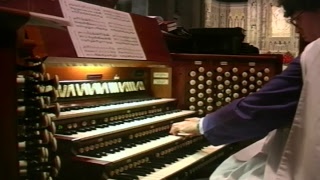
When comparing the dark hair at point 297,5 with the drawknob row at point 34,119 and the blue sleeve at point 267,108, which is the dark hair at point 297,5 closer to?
the blue sleeve at point 267,108

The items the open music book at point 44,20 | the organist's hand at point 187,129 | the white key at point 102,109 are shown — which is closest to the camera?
the open music book at point 44,20

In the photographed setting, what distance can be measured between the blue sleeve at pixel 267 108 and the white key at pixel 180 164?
1.39ft

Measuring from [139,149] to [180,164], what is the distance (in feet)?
1.03

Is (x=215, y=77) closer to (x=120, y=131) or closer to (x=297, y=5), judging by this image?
(x=120, y=131)

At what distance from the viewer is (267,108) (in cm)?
145

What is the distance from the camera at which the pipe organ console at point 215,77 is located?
116 inches

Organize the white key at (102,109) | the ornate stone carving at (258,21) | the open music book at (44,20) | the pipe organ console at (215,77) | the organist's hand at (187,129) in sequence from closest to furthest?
the open music book at (44,20) → the white key at (102,109) → the organist's hand at (187,129) → the pipe organ console at (215,77) → the ornate stone carving at (258,21)

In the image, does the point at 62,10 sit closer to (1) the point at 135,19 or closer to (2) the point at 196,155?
(1) the point at 135,19

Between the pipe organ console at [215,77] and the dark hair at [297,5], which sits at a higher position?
the dark hair at [297,5]

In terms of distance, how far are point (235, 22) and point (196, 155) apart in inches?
285

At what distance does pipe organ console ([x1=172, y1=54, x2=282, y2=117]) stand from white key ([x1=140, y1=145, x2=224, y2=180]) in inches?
18.7

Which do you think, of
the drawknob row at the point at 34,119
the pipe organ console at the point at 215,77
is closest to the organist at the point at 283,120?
the drawknob row at the point at 34,119

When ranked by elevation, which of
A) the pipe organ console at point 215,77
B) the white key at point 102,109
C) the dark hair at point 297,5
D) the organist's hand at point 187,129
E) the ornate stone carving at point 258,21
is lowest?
the organist's hand at point 187,129

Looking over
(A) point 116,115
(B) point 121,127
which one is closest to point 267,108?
(B) point 121,127
